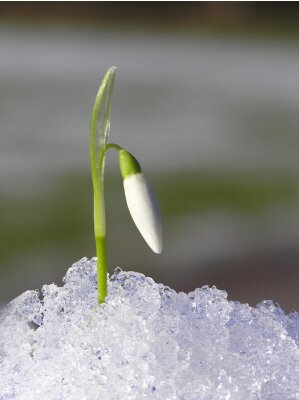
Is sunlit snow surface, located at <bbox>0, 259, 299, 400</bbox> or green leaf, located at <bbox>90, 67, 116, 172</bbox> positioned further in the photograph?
green leaf, located at <bbox>90, 67, 116, 172</bbox>

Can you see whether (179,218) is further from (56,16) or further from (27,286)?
(56,16)

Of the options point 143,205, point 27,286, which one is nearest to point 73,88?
point 27,286

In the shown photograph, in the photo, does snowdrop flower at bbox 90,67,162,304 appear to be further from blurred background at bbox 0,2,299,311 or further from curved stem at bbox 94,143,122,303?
blurred background at bbox 0,2,299,311

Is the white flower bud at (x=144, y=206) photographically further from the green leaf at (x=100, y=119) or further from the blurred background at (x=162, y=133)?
the blurred background at (x=162, y=133)

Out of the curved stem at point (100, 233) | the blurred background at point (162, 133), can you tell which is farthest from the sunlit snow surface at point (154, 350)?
the blurred background at point (162, 133)

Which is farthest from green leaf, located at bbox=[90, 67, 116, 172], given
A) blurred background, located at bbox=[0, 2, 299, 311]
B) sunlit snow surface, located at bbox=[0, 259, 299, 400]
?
blurred background, located at bbox=[0, 2, 299, 311]

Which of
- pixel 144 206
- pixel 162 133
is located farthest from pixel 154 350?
pixel 162 133
